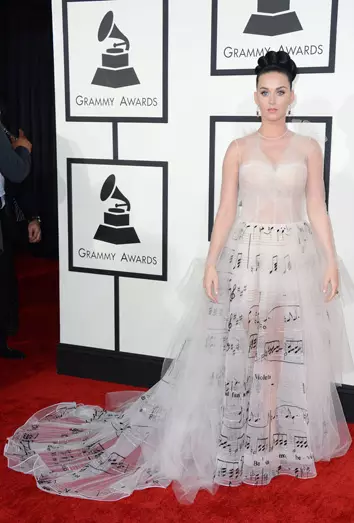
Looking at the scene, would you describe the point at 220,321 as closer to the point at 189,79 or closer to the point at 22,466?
the point at 22,466

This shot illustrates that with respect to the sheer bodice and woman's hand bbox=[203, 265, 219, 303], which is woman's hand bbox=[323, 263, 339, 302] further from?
woman's hand bbox=[203, 265, 219, 303]

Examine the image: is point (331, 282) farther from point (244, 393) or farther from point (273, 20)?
point (273, 20)

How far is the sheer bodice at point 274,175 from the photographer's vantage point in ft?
8.53

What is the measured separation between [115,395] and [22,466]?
2.48ft

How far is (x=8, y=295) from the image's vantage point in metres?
3.92

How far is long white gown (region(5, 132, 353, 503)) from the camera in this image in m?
2.63

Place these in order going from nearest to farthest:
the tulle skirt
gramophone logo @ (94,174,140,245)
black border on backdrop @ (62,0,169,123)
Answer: the tulle skirt < black border on backdrop @ (62,0,169,123) < gramophone logo @ (94,174,140,245)

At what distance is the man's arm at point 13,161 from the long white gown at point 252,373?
1249mm

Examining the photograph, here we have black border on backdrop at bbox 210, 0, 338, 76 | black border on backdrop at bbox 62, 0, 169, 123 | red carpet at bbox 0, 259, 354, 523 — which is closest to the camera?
red carpet at bbox 0, 259, 354, 523

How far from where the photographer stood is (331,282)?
2660 millimetres

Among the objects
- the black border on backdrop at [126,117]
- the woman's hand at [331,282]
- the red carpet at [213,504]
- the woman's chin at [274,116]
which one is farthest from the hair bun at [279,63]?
the red carpet at [213,504]

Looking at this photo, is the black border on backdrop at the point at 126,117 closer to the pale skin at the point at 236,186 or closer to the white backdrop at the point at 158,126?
the white backdrop at the point at 158,126

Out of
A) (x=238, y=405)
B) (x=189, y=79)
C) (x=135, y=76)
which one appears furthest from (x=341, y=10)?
(x=238, y=405)

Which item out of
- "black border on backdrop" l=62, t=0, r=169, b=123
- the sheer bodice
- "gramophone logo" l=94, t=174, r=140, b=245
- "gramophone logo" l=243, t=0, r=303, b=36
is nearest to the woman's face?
the sheer bodice
